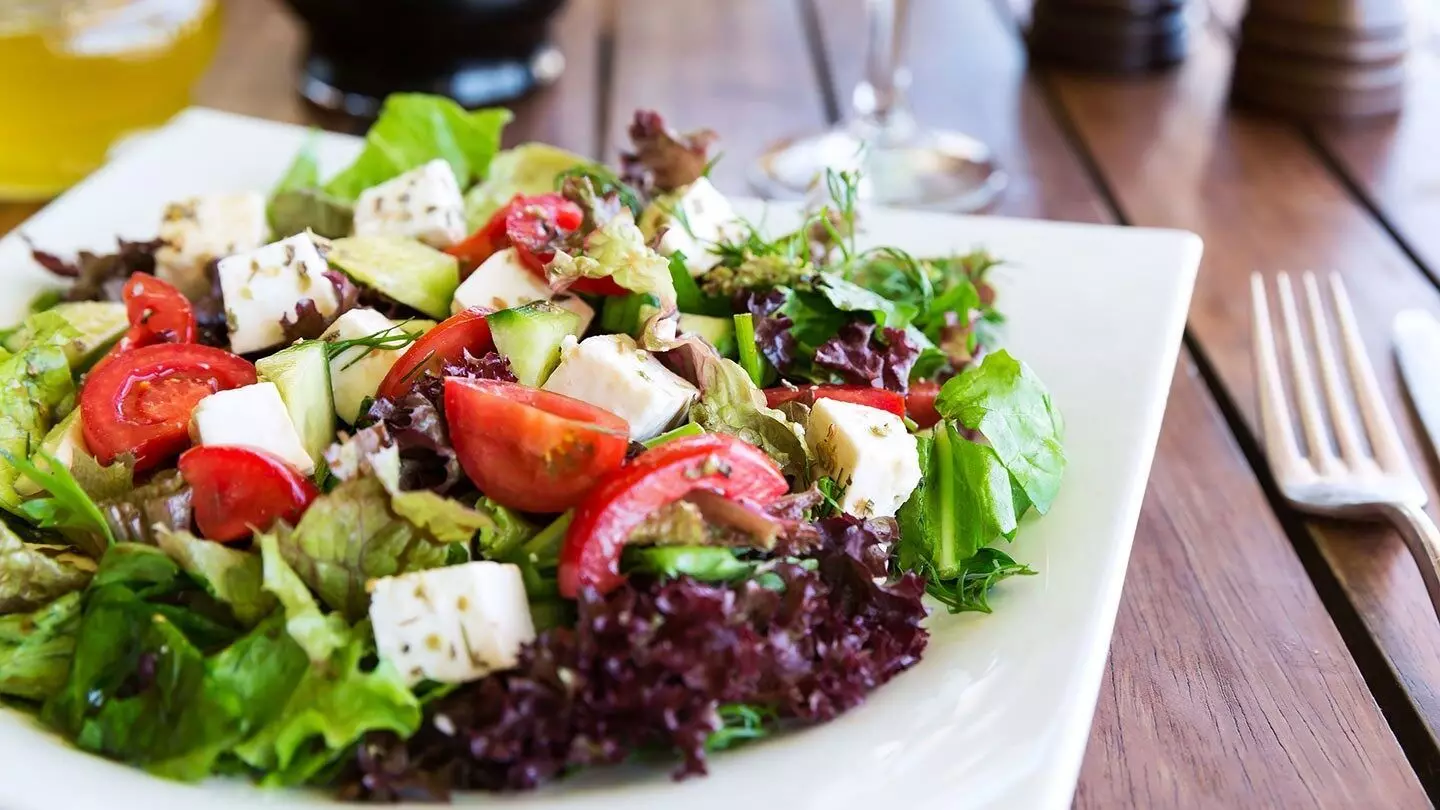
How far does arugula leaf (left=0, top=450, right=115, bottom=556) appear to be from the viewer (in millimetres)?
1491

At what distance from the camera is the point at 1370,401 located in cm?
209

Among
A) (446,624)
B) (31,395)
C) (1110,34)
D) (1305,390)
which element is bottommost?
(1110,34)

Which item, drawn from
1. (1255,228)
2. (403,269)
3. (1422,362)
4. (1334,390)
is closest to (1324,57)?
(1255,228)

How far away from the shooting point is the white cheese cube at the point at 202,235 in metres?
2.11

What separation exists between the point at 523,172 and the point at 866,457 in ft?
3.73

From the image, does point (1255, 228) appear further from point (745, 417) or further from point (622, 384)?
point (622, 384)

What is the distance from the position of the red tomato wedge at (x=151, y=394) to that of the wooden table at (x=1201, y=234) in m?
1.18

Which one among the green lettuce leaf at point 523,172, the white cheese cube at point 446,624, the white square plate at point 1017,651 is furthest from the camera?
the green lettuce leaf at point 523,172

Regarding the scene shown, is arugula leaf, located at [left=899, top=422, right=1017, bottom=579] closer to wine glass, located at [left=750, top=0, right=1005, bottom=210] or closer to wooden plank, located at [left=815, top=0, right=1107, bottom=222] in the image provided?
wine glass, located at [left=750, top=0, right=1005, bottom=210]

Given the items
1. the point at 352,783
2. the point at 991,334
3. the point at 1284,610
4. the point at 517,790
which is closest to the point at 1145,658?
the point at 1284,610

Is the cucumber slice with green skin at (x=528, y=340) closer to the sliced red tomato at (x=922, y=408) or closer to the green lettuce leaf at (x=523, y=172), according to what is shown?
the sliced red tomato at (x=922, y=408)

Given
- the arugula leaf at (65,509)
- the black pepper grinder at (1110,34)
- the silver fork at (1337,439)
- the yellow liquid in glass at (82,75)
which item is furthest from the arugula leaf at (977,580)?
the black pepper grinder at (1110,34)

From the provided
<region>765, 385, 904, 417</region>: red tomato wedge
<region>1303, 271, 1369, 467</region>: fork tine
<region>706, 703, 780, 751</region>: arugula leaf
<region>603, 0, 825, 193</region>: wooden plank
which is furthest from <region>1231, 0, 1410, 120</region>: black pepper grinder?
<region>706, 703, 780, 751</region>: arugula leaf

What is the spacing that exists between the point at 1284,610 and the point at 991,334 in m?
0.60
